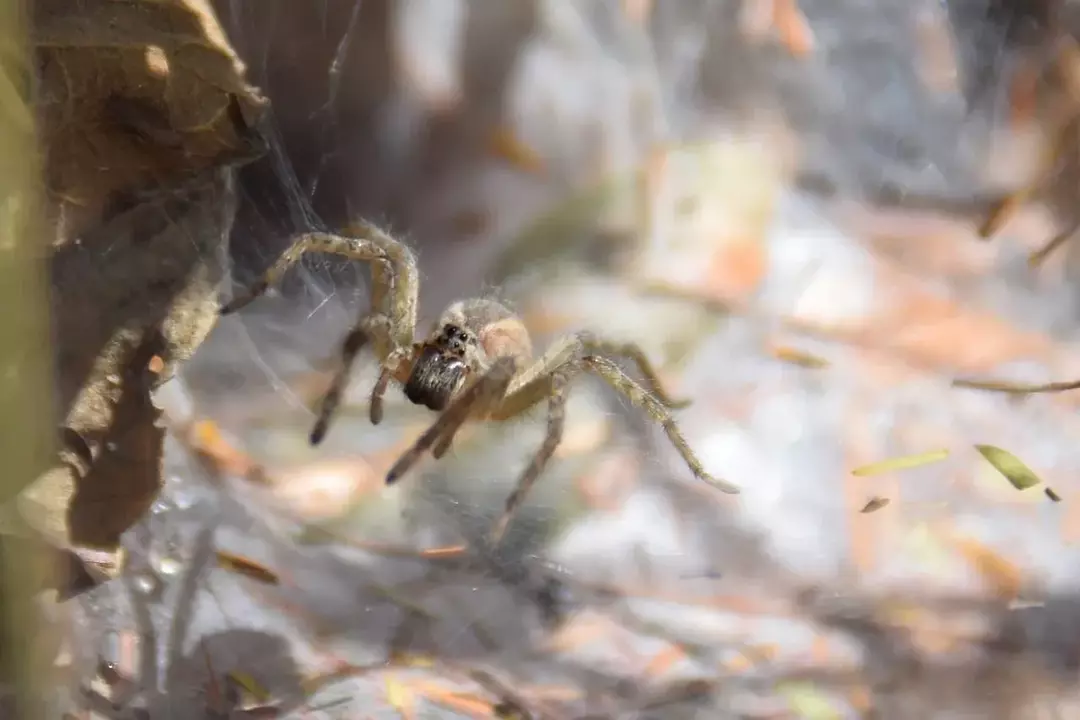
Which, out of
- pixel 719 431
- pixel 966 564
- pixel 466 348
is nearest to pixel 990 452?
pixel 966 564

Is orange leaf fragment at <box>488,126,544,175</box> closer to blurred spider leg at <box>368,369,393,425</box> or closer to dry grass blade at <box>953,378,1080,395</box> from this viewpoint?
blurred spider leg at <box>368,369,393,425</box>

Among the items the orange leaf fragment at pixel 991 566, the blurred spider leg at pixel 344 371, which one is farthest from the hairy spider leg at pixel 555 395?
the orange leaf fragment at pixel 991 566

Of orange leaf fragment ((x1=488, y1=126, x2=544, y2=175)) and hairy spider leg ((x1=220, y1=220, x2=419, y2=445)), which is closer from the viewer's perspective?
hairy spider leg ((x1=220, y1=220, x2=419, y2=445))

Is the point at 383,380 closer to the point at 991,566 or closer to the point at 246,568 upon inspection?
the point at 246,568

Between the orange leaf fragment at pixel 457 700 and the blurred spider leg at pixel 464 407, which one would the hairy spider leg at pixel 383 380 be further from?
the orange leaf fragment at pixel 457 700

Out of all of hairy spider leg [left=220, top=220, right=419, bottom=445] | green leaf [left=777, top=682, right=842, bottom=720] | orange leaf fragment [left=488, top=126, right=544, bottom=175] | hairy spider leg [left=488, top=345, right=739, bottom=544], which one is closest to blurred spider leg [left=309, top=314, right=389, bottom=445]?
hairy spider leg [left=220, top=220, right=419, bottom=445]

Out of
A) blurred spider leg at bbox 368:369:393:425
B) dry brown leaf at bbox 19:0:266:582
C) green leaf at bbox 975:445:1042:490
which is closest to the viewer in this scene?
dry brown leaf at bbox 19:0:266:582
